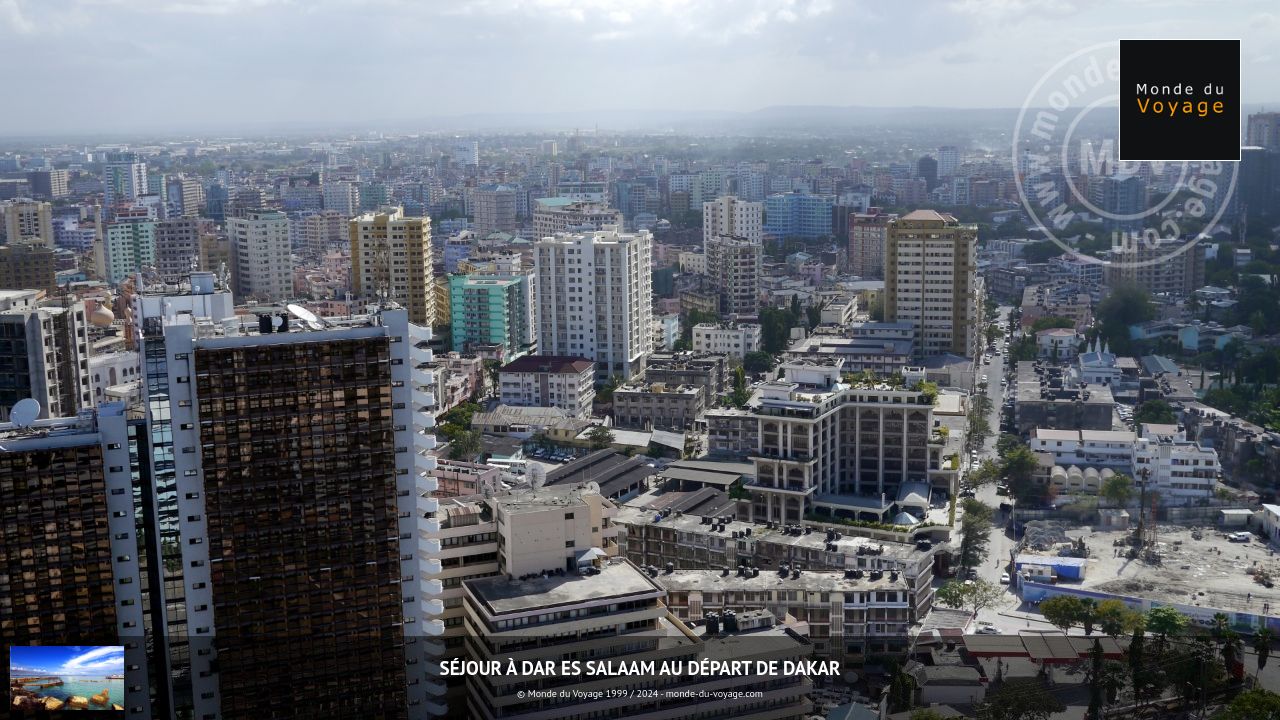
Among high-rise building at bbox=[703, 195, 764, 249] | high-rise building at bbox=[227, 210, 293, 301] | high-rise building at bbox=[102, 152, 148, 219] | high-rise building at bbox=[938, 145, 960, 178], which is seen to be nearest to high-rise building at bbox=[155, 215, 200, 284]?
high-rise building at bbox=[227, 210, 293, 301]

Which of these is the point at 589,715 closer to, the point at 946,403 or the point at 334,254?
the point at 946,403

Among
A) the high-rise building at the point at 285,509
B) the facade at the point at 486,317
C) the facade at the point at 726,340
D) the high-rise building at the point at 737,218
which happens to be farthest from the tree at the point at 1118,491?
the high-rise building at the point at 737,218

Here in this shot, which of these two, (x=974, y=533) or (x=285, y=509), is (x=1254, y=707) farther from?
(x=285, y=509)

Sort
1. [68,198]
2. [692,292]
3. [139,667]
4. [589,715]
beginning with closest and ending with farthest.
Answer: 1. [139,667]
2. [589,715]
3. [692,292]
4. [68,198]

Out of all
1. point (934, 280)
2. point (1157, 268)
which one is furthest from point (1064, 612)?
point (1157, 268)

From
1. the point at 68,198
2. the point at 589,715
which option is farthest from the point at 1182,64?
the point at 68,198

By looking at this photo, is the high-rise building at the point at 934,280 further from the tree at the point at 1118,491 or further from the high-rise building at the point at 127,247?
the high-rise building at the point at 127,247

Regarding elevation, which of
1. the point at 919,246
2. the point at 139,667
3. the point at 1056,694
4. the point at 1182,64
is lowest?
the point at 1056,694
